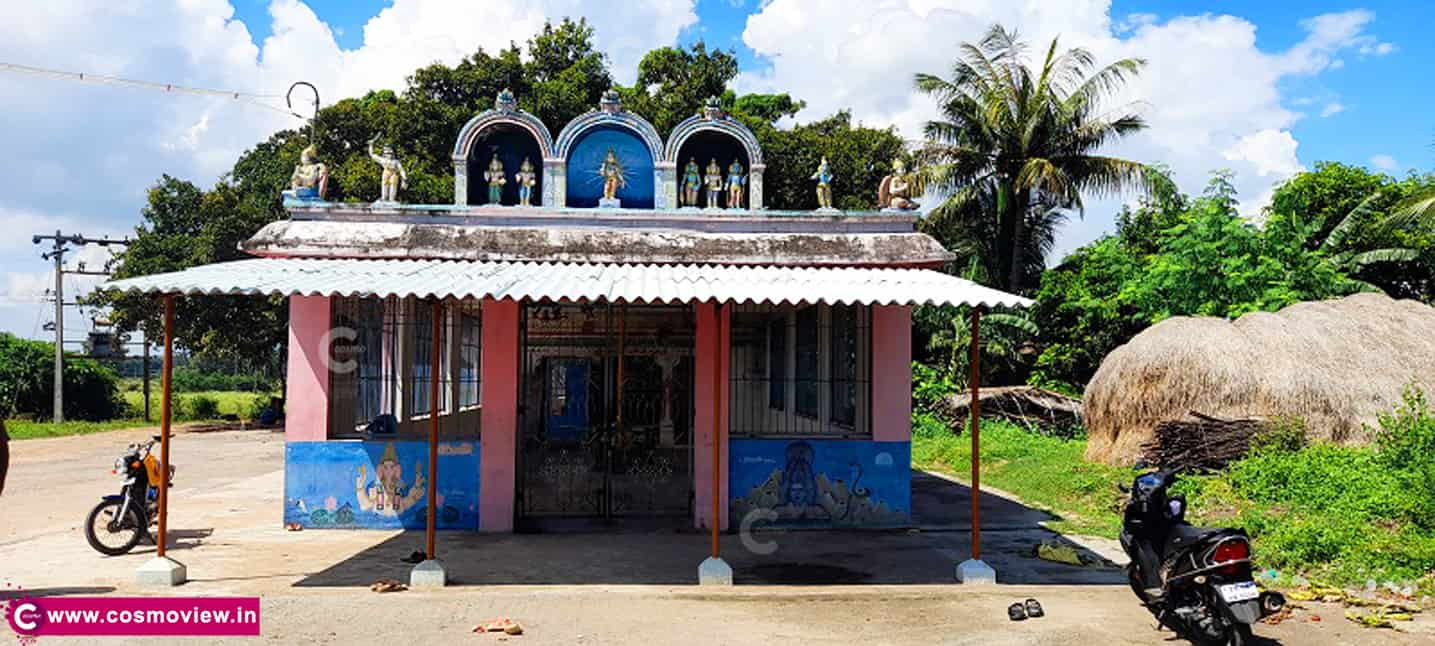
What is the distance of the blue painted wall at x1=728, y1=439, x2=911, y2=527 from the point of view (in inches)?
401

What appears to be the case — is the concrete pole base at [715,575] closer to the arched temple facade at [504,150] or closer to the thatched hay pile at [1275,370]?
the arched temple facade at [504,150]

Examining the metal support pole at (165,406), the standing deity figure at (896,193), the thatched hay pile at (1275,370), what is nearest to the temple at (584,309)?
the standing deity figure at (896,193)

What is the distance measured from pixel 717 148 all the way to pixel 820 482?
13.7ft

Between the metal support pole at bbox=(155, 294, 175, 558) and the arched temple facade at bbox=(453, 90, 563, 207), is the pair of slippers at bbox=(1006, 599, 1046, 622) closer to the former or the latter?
the metal support pole at bbox=(155, 294, 175, 558)

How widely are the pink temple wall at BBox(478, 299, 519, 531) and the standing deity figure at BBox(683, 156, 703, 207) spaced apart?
2536 mm

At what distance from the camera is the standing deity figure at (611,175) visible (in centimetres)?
1105

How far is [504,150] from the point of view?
11406mm

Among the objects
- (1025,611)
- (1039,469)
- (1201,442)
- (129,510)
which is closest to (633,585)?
(1025,611)

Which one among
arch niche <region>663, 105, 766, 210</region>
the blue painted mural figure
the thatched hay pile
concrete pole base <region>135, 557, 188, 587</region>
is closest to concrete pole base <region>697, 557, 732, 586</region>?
the blue painted mural figure

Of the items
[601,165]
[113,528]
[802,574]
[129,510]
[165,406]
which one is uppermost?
[601,165]

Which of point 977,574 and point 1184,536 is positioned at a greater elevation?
point 1184,536

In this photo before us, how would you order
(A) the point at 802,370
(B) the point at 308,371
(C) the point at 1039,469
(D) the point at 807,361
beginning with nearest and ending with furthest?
(B) the point at 308,371 → (D) the point at 807,361 → (A) the point at 802,370 → (C) the point at 1039,469

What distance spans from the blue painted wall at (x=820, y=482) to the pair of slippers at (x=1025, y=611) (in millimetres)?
3426

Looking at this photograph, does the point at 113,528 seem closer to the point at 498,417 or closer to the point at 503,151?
the point at 498,417
